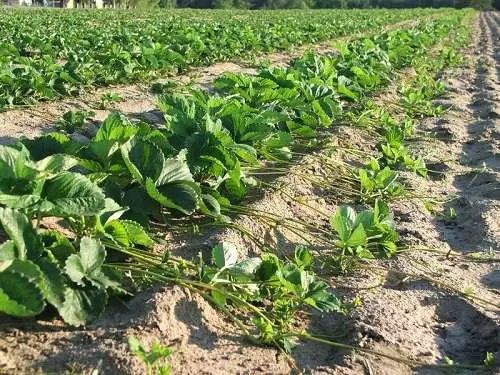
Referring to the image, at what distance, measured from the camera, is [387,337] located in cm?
223

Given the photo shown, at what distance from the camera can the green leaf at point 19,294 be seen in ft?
5.83

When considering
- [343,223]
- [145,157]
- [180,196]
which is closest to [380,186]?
[343,223]

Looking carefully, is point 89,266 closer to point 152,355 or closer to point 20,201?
point 20,201

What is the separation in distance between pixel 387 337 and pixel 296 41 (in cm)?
1384

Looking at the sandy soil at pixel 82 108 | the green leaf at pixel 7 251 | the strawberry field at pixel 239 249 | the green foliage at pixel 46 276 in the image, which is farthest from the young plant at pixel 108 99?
the green leaf at pixel 7 251

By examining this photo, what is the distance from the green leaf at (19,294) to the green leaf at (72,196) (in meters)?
0.37

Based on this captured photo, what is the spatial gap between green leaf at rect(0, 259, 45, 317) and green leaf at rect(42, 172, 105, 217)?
0.37 m

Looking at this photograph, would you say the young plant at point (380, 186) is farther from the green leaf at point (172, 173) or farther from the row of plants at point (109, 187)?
the green leaf at point (172, 173)

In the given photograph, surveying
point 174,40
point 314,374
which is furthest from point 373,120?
point 174,40

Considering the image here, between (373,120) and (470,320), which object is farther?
(373,120)

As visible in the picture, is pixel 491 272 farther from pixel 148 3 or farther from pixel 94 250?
pixel 148 3

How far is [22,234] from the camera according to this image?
6.47 ft

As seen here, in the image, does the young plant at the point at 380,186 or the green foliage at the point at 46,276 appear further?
the young plant at the point at 380,186

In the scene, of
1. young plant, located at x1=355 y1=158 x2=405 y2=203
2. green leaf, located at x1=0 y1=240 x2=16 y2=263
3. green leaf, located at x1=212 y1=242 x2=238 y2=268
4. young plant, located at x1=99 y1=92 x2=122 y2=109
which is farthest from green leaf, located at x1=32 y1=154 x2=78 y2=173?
young plant, located at x1=99 y1=92 x2=122 y2=109
